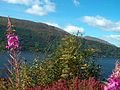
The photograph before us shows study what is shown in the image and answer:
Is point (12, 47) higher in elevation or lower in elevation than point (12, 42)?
lower

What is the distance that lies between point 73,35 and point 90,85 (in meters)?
4.91

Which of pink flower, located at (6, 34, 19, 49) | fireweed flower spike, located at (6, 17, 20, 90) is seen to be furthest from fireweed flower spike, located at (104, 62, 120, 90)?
pink flower, located at (6, 34, 19, 49)

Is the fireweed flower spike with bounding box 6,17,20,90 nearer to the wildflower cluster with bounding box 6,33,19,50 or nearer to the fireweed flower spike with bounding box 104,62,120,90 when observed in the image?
the wildflower cluster with bounding box 6,33,19,50

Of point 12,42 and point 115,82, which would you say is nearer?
point 115,82

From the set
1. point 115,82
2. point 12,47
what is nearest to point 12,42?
point 12,47

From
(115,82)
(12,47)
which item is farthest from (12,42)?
(115,82)

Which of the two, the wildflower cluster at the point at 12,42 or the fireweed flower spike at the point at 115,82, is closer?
the fireweed flower spike at the point at 115,82

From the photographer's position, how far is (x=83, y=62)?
45.2 feet

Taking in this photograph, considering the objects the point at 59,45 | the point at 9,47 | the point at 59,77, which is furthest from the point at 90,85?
the point at 59,45

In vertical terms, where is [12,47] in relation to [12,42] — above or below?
below

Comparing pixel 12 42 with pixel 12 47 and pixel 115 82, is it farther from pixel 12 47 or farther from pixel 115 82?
pixel 115 82

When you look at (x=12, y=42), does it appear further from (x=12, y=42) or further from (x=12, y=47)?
(x=12, y=47)

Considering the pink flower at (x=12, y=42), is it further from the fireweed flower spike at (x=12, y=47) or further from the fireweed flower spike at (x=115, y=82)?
the fireweed flower spike at (x=115, y=82)

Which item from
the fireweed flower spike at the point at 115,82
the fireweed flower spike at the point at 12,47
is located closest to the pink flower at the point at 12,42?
the fireweed flower spike at the point at 12,47
